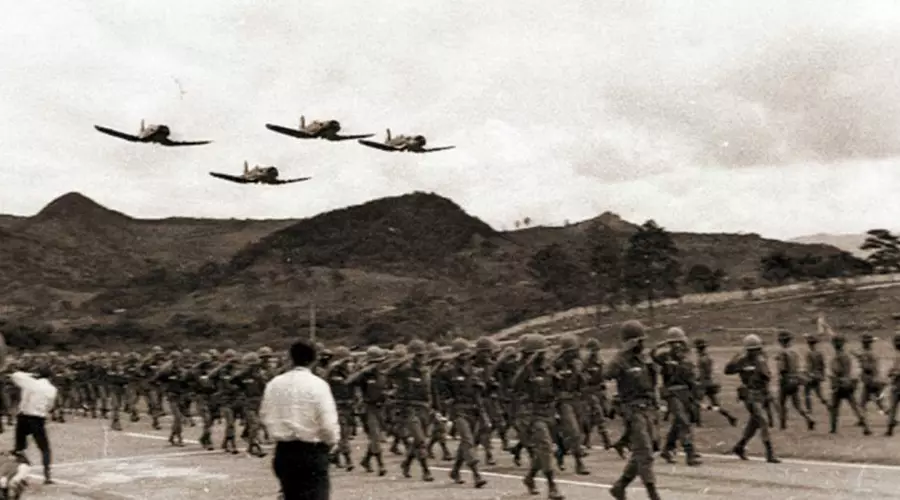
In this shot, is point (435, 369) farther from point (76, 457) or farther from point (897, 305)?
point (897, 305)

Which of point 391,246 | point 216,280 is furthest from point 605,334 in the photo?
point 391,246

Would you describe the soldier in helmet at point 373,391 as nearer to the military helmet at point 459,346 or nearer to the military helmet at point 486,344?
the military helmet at point 459,346

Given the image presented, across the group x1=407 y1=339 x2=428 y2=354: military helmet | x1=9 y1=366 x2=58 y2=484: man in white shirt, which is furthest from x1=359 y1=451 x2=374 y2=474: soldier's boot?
x1=9 y1=366 x2=58 y2=484: man in white shirt

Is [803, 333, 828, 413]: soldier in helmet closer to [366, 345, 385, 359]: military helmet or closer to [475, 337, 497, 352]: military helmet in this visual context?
[475, 337, 497, 352]: military helmet

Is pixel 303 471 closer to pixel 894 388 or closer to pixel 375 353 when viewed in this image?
pixel 375 353

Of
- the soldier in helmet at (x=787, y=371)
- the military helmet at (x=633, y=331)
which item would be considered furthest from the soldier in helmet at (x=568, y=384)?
the soldier in helmet at (x=787, y=371)

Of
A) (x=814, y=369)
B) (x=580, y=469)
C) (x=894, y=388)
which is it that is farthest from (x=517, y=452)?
(x=814, y=369)

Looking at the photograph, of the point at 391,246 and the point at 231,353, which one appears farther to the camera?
the point at 391,246

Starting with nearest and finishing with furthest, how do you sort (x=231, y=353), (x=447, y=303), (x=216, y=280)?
(x=231, y=353), (x=447, y=303), (x=216, y=280)
